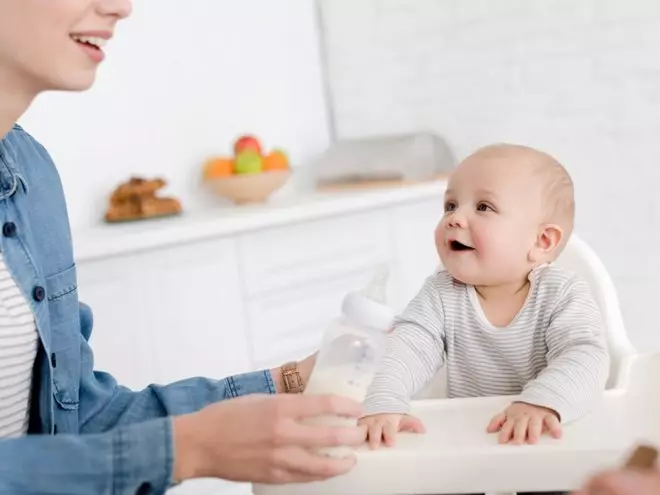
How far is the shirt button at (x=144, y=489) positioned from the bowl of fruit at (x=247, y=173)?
1726mm

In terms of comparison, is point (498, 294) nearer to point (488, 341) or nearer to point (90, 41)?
point (488, 341)

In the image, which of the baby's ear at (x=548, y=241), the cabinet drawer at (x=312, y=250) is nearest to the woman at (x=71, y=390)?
the baby's ear at (x=548, y=241)

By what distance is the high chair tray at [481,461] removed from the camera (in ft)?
2.84

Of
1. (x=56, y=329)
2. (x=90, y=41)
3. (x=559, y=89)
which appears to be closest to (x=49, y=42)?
(x=90, y=41)

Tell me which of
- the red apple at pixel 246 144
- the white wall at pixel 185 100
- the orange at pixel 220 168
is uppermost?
the white wall at pixel 185 100

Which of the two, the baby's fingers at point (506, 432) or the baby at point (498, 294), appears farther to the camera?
the baby at point (498, 294)

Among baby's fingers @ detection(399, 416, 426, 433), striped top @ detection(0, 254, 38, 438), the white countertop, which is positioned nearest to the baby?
baby's fingers @ detection(399, 416, 426, 433)

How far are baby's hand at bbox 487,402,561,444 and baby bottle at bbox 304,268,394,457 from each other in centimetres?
14

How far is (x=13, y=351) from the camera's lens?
1178 millimetres

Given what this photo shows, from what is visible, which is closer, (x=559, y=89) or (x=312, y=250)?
(x=312, y=250)

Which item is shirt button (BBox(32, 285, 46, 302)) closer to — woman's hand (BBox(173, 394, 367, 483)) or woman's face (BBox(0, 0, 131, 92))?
woman's face (BBox(0, 0, 131, 92))

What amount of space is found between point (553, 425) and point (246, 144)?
185 cm

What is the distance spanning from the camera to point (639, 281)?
2.71 meters

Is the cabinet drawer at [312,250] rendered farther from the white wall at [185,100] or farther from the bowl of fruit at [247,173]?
the white wall at [185,100]
